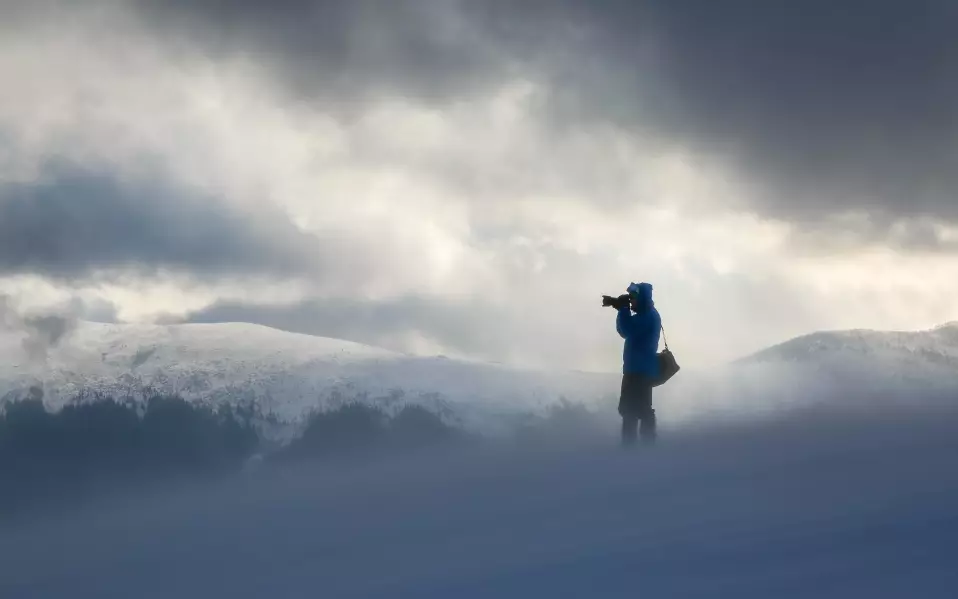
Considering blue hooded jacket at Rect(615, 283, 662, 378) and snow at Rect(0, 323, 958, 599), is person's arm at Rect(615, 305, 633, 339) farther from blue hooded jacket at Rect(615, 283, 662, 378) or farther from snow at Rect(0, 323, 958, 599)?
snow at Rect(0, 323, 958, 599)

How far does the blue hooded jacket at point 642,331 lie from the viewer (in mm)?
15461

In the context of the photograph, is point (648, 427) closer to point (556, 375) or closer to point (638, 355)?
point (638, 355)

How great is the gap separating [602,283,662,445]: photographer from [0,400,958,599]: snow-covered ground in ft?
1.94

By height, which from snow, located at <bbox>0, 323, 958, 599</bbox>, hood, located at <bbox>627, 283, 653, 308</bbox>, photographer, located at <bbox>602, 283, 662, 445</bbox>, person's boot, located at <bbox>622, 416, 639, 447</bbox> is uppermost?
hood, located at <bbox>627, 283, 653, 308</bbox>

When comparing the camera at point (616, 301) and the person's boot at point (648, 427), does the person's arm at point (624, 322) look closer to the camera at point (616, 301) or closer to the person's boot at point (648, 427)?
the camera at point (616, 301)

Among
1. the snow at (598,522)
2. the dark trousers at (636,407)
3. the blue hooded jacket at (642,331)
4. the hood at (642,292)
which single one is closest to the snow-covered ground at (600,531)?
the snow at (598,522)

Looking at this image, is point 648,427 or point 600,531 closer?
point 600,531

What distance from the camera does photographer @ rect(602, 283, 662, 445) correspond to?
15.5m

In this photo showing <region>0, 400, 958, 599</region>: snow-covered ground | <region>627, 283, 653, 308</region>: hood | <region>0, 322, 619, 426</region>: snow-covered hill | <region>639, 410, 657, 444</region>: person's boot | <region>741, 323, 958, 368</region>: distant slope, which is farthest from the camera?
<region>0, 322, 619, 426</region>: snow-covered hill

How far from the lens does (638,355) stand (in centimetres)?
1559

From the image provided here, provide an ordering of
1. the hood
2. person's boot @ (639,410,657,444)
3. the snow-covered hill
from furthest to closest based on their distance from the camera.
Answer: the snow-covered hill < person's boot @ (639,410,657,444) < the hood

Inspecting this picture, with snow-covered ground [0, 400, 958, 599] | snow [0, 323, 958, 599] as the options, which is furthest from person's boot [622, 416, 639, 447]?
snow [0, 323, 958, 599]

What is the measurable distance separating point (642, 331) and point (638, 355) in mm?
477

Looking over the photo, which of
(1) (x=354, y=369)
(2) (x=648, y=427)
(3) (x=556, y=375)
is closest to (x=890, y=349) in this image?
(2) (x=648, y=427)
